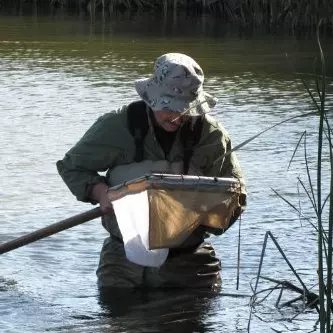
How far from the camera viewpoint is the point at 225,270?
21.6ft

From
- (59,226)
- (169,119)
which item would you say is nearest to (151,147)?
(169,119)

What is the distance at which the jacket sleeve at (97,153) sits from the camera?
541 centimetres

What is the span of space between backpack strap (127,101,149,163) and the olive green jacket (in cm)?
2

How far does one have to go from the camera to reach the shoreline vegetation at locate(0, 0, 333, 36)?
20.8 meters

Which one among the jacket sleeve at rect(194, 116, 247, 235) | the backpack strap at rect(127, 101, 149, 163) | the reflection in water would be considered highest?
the backpack strap at rect(127, 101, 149, 163)

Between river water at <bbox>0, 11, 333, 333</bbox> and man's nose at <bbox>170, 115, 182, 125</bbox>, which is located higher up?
man's nose at <bbox>170, 115, 182, 125</bbox>

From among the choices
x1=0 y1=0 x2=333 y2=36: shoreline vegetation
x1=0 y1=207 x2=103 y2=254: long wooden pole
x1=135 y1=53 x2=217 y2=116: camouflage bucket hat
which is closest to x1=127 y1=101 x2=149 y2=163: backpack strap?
x1=135 y1=53 x2=217 y2=116: camouflage bucket hat

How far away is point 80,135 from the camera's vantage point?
10844mm

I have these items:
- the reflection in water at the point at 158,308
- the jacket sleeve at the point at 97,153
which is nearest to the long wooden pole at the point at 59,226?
the jacket sleeve at the point at 97,153

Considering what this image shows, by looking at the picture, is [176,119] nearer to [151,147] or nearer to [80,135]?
[151,147]

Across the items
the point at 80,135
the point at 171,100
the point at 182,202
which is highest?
the point at 171,100

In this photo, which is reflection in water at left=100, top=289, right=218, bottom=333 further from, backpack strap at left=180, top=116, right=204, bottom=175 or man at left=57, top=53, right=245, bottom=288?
backpack strap at left=180, top=116, right=204, bottom=175

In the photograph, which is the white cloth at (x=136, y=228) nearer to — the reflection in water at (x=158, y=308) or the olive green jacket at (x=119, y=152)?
the olive green jacket at (x=119, y=152)

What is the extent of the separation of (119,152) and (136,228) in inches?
13.8
